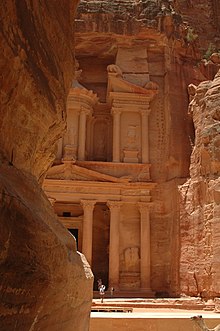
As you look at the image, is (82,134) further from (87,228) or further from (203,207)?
(203,207)

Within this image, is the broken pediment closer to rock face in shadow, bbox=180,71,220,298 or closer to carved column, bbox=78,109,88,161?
carved column, bbox=78,109,88,161

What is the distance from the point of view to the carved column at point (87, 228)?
72.4ft

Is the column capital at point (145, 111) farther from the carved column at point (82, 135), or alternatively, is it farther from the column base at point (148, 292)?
the column base at point (148, 292)

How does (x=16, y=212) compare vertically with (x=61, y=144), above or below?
below

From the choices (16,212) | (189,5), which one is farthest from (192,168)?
(189,5)

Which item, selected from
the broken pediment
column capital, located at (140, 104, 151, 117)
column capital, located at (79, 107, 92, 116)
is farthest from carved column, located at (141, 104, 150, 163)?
column capital, located at (79, 107, 92, 116)

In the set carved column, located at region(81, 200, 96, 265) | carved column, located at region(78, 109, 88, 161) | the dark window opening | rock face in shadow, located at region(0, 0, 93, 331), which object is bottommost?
rock face in shadow, located at region(0, 0, 93, 331)

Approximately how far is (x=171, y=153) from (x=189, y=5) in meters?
20.2

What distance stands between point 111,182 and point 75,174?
78.7 inches

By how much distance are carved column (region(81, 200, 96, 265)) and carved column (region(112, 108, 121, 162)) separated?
10.1 feet

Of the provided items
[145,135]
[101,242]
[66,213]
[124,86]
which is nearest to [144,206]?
[101,242]

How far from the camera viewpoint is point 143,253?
73.3 ft

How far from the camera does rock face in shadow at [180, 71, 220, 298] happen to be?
18.3 meters

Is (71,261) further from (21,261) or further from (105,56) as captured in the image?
(105,56)
